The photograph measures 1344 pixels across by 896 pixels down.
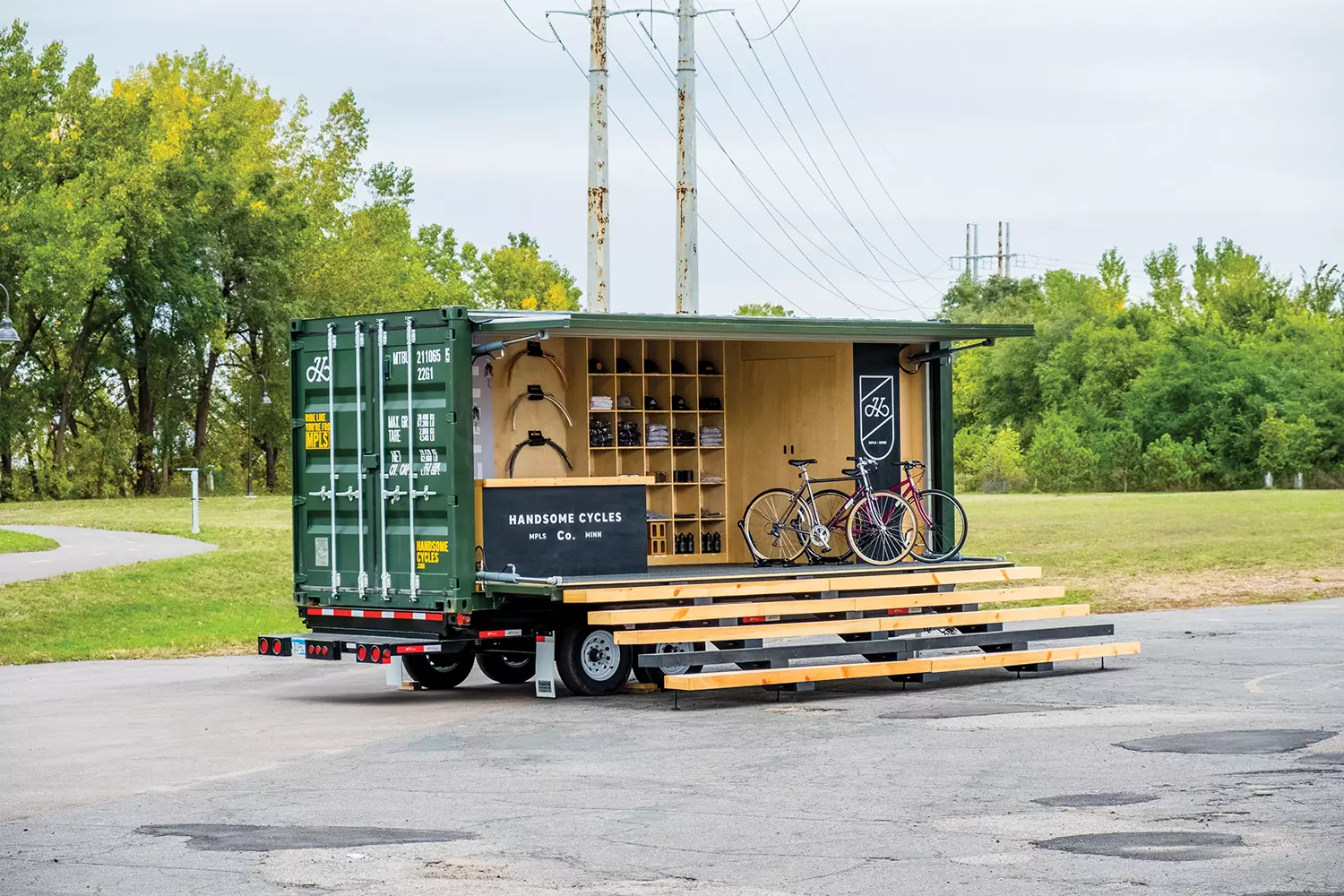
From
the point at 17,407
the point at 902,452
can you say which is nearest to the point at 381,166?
the point at 17,407

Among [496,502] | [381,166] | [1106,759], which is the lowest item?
[1106,759]

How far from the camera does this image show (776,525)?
18453mm

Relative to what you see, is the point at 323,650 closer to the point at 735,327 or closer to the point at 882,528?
the point at 735,327

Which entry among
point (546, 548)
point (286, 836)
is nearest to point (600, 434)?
point (546, 548)

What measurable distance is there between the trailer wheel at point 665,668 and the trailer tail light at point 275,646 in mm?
2879

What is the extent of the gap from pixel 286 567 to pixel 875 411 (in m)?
14.8

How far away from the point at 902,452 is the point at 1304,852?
1079cm

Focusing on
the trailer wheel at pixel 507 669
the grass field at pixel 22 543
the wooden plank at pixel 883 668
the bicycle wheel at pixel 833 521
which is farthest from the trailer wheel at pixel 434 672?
the grass field at pixel 22 543

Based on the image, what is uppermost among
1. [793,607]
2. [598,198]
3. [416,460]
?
[598,198]

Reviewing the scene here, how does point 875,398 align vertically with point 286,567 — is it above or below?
above

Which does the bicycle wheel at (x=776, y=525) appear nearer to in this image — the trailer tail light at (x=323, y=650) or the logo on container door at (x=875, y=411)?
→ the logo on container door at (x=875, y=411)

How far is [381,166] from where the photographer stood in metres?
76.4

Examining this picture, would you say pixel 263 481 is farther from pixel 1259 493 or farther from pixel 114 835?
pixel 114 835

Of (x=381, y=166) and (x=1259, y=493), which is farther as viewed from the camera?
(x=381, y=166)
